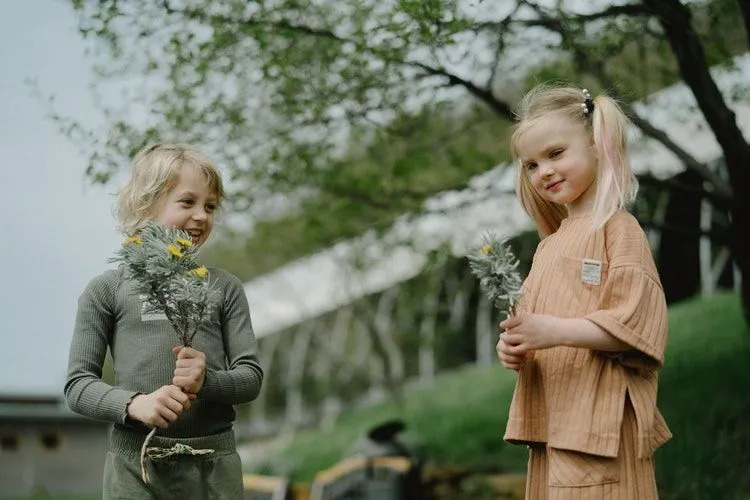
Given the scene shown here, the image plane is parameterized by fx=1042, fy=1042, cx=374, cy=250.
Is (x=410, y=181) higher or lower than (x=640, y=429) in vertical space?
higher

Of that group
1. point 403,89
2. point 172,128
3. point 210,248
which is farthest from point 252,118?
point 210,248

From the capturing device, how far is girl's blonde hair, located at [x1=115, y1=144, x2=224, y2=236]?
2.82 m

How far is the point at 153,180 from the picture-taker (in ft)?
9.26

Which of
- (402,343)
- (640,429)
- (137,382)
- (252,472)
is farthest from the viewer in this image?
(402,343)

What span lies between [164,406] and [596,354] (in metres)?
1.05

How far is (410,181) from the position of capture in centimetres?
785

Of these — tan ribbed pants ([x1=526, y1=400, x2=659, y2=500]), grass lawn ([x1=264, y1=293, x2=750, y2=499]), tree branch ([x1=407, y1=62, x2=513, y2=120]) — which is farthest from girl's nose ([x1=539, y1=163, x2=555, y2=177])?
grass lawn ([x1=264, y1=293, x2=750, y2=499])

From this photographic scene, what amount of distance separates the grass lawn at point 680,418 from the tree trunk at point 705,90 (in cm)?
155

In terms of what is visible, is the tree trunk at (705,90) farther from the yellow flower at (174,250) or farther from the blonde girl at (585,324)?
the yellow flower at (174,250)

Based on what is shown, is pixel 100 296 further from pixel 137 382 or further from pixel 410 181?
pixel 410 181

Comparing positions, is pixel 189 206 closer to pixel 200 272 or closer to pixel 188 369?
pixel 200 272

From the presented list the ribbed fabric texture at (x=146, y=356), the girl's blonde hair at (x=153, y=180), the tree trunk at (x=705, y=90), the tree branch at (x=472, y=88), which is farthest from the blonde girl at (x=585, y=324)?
the tree trunk at (x=705, y=90)

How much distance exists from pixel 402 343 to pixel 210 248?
383cm

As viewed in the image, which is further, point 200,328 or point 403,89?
point 403,89
